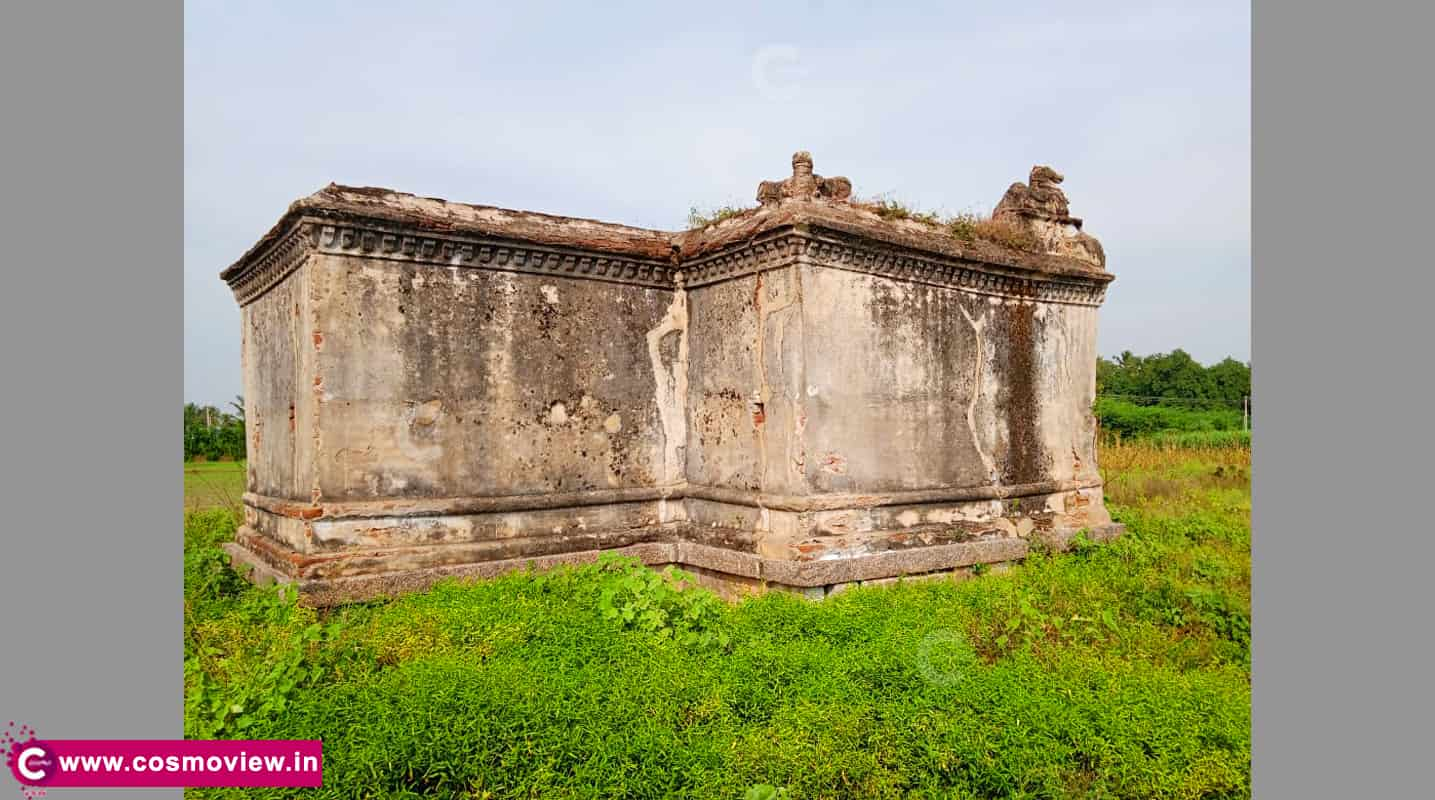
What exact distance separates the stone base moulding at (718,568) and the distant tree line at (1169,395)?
728 centimetres

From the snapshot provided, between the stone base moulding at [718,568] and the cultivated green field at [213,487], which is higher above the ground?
the cultivated green field at [213,487]

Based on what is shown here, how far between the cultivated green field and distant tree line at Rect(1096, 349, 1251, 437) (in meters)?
12.6

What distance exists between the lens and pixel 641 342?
26.7 ft

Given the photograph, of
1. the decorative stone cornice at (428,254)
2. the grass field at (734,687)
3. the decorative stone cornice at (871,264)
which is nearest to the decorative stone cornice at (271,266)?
the decorative stone cornice at (428,254)

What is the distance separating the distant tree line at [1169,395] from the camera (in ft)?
65.4

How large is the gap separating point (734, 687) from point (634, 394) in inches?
137

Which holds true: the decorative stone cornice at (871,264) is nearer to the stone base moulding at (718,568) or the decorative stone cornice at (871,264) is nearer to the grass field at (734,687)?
the stone base moulding at (718,568)

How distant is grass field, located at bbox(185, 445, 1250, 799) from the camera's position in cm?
430

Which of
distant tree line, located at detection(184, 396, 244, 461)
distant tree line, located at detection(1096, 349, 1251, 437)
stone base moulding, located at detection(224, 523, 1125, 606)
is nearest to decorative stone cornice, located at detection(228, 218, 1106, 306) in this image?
stone base moulding, located at detection(224, 523, 1125, 606)

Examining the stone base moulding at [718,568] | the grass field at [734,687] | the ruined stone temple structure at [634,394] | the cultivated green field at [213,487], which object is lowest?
the grass field at [734,687]

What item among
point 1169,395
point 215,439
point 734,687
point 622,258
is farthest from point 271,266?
point 1169,395
